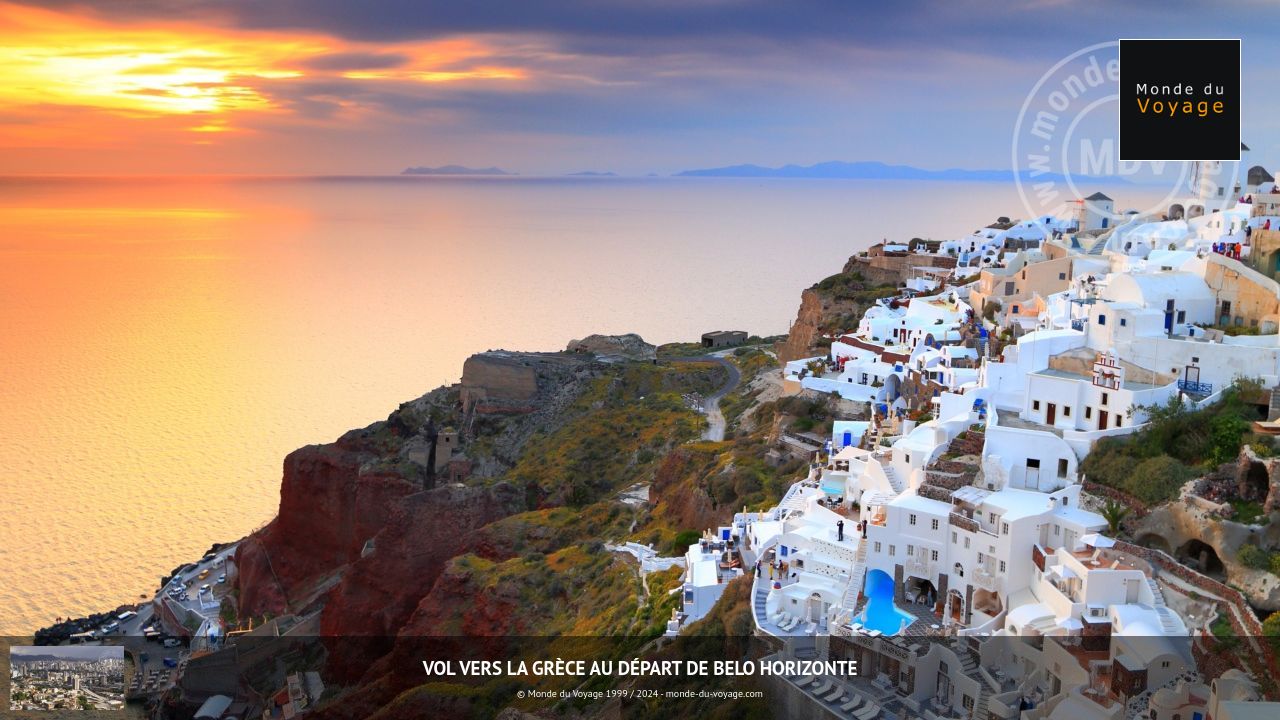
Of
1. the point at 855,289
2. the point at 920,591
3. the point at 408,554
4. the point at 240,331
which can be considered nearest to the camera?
the point at 920,591

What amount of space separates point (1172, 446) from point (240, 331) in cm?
8247

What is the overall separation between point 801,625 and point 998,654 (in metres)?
3.22

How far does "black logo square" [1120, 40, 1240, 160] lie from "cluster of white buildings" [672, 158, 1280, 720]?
8.42 ft

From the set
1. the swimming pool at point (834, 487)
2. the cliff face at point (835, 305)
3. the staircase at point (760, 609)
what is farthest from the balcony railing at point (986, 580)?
the cliff face at point (835, 305)

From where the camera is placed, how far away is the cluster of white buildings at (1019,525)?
16250 millimetres

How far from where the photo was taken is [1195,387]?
69.2ft

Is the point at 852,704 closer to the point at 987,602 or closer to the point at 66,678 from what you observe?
the point at 987,602

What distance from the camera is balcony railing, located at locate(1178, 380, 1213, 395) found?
68.6 feet

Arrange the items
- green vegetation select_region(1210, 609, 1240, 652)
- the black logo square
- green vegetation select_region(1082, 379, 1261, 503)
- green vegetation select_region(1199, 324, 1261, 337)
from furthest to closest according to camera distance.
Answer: the black logo square < green vegetation select_region(1199, 324, 1261, 337) < green vegetation select_region(1082, 379, 1261, 503) < green vegetation select_region(1210, 609, 1240, 652)

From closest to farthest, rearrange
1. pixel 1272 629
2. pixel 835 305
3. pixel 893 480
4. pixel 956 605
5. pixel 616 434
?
pixel 1272 629
pixel 956 605
pixel 893 480
pixel 616 434
pixel 835 305

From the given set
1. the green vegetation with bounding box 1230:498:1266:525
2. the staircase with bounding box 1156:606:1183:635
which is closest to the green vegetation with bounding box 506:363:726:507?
the green vegetation with bounding box 1230:498:1266:525

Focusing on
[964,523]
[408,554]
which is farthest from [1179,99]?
[408,554]

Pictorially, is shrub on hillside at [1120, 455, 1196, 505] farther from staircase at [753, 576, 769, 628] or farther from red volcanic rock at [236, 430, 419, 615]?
red volcanic rock at [236, 430, 419, 615]

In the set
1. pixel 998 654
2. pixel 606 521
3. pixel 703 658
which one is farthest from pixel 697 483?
pixel 998 654
